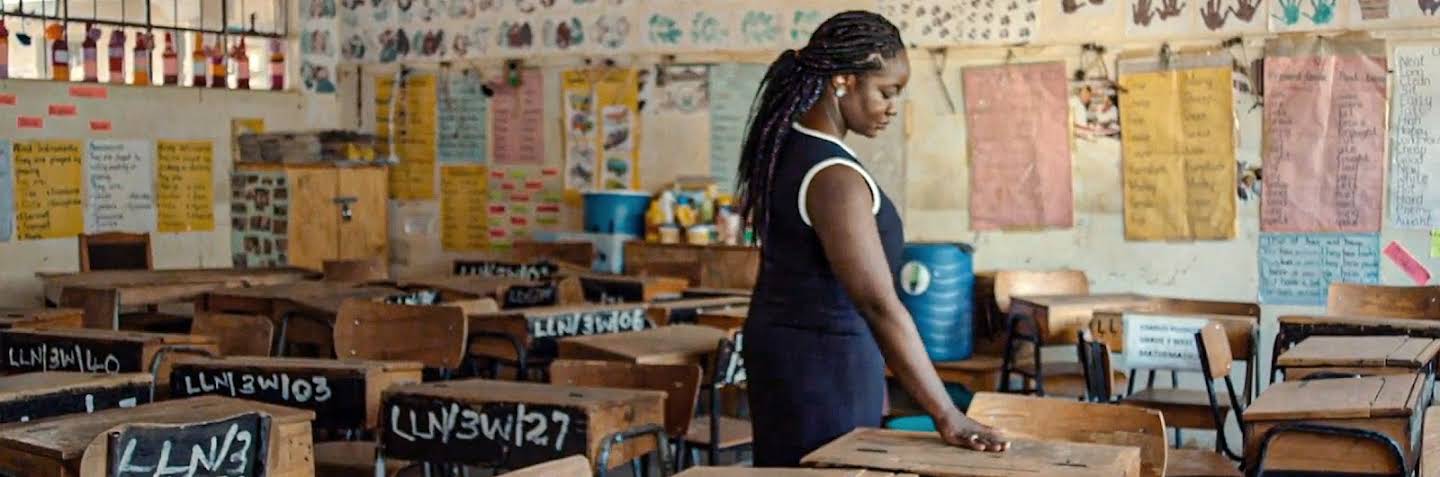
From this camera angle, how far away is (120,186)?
32.3 ft

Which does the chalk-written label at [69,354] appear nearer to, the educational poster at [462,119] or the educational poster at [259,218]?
the educational poster at [259,218]

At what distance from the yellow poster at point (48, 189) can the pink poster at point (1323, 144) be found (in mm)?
5941

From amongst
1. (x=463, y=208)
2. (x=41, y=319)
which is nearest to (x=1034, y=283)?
(x=463, y=208)

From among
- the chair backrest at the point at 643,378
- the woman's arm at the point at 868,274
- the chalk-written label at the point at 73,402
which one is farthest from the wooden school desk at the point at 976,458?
the chalk-written label at the point at 73,402

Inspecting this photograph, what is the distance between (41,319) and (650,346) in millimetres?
2258

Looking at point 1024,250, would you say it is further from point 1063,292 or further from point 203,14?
point 203,14

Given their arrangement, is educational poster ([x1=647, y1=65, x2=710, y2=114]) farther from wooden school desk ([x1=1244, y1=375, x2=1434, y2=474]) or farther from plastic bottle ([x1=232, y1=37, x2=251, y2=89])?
wooden school desk ([x1=1244, y1=375, x2=1434, y2=474])

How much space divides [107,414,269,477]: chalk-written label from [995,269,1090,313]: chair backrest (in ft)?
16.0

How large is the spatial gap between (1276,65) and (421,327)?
161 inches

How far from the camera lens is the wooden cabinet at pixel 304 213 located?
10.0m

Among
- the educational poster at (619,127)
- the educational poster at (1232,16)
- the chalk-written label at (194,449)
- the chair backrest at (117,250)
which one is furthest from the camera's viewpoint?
the educational poster at (619,127)

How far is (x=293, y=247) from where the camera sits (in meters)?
10.0

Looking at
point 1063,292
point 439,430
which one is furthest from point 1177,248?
point 439,430

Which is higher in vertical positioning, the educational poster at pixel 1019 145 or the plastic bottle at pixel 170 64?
the plastic bottle at pixel 170 64
